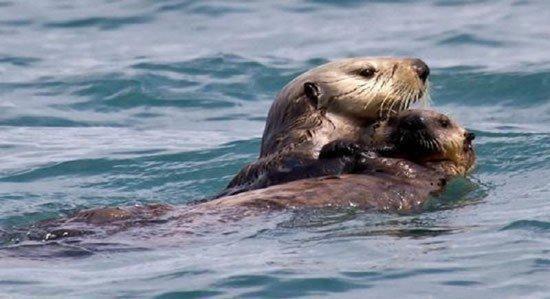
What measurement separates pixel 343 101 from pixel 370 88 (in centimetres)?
22

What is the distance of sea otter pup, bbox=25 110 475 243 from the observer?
→ 7.89 metres

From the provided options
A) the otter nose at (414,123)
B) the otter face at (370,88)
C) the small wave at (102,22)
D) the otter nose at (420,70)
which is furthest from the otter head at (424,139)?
the small wave at (102,22)

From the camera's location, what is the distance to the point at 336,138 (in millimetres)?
9539

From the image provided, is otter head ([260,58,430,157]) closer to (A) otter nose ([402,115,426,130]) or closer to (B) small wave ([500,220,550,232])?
(A) otter nose ([402,115,426,130])

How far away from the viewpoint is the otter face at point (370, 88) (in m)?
9.63

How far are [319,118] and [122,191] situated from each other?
6.13ft

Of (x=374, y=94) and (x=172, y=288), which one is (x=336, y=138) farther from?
(x=172, y=288)

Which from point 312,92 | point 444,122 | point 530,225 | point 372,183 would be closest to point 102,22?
point 312,92

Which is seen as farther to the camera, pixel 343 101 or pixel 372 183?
pixel 343 101

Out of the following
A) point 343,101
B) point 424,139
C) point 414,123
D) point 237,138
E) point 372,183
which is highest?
point 343,101

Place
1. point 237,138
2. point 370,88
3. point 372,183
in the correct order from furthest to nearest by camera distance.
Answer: point 237,138 < point 370,88 < point 372,183

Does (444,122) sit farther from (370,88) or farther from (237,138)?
(237,138)

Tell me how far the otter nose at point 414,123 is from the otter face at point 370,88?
0.38m

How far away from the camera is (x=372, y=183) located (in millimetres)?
8562
